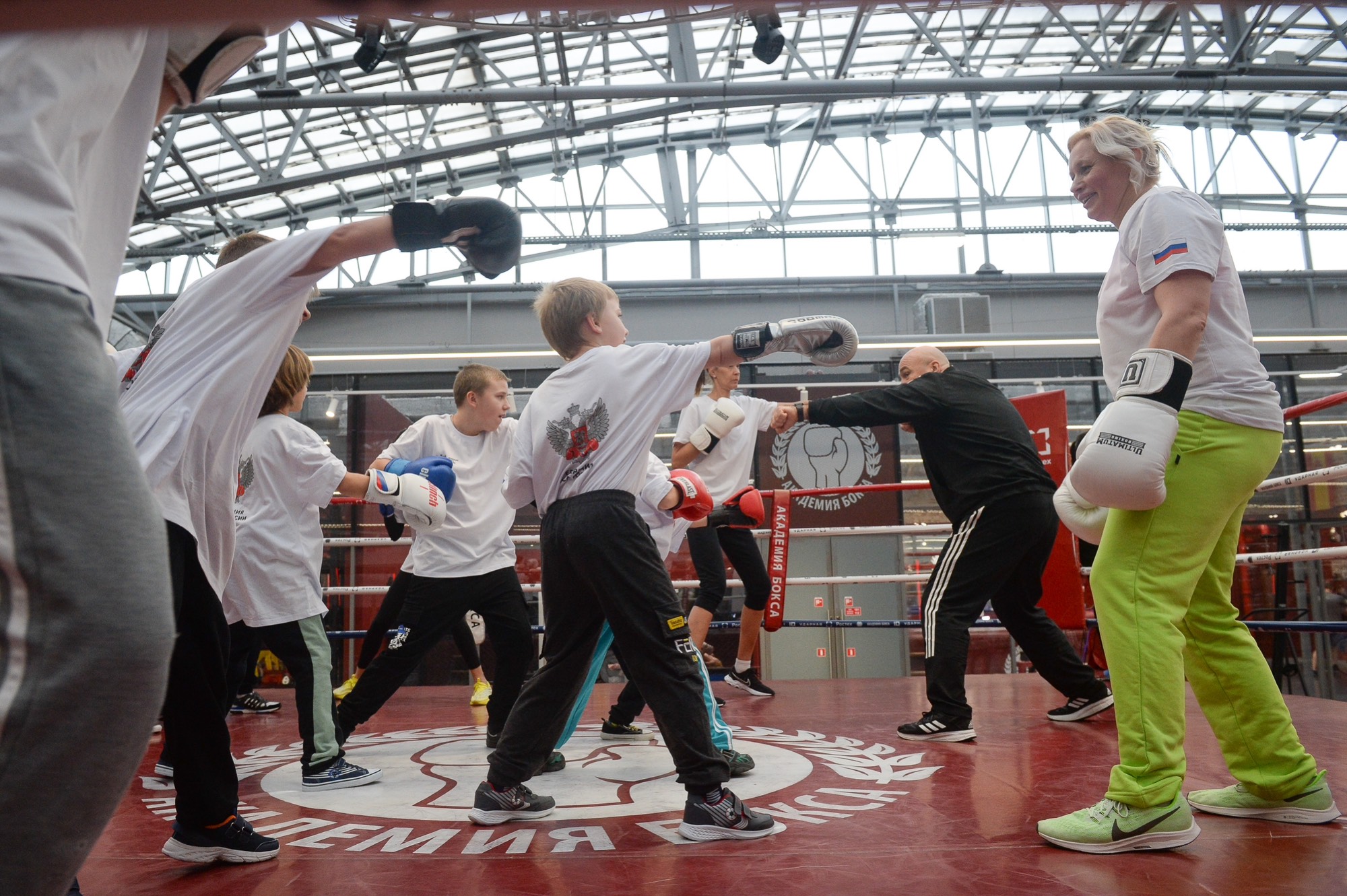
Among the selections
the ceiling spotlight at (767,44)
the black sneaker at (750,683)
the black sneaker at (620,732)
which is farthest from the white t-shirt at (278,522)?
the ceiling spotlight at (767,44)

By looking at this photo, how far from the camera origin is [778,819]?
2.00 m

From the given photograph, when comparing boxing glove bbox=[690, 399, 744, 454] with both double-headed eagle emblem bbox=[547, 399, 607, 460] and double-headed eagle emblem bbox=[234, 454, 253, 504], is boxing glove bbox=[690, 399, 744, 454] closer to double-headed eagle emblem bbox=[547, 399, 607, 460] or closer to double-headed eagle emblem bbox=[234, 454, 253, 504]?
double-headed eagle emblem bbox=[547, 399, 607, 460]

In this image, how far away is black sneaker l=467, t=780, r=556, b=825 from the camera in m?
2.03

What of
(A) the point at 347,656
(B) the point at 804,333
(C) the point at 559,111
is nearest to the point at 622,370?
(B) the point at 804,333

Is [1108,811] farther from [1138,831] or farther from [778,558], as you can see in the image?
[778,558]

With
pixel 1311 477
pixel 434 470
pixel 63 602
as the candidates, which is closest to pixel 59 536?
pixel 63 602

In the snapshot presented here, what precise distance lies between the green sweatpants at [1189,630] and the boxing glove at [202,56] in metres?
1.59

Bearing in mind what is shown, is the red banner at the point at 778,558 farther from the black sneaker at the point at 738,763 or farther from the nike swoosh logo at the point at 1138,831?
the nike swoosh logo at the point at 1138,831

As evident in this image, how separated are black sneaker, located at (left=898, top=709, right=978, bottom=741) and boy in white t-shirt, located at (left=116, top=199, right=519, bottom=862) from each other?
74.6 inches

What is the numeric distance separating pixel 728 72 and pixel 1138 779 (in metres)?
9.98

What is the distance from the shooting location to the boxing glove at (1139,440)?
65.9 inches

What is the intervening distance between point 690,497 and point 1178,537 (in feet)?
3.82

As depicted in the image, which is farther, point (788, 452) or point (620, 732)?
point (788, 452)

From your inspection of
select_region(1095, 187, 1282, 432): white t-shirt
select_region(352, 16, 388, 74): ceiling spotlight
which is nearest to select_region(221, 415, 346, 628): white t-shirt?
select_region(1095, 187, 1282, 432): white t-shirt
